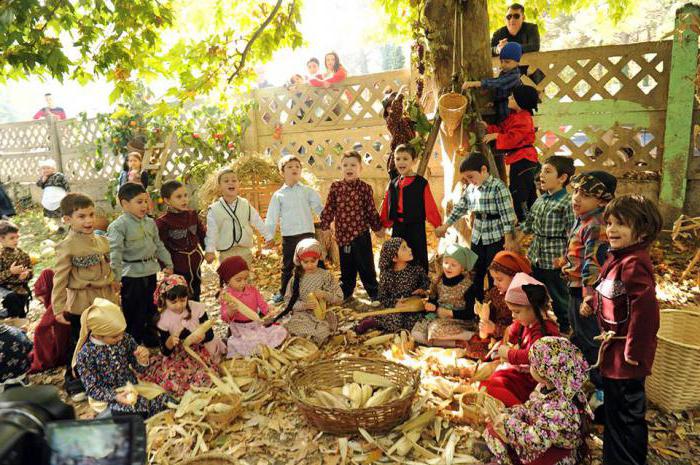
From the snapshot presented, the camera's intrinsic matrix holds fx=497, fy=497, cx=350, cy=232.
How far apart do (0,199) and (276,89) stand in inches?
221

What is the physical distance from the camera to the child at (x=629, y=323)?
2.64 metres

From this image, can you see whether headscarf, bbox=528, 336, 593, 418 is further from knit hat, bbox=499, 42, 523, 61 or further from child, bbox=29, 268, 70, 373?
child, bbox=29, 268, 70, 373

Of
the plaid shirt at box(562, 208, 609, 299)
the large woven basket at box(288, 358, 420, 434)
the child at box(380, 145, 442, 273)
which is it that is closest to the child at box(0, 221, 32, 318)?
the large woven basket at box(288, 358, 420, 434)

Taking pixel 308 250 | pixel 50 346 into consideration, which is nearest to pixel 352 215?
pixel 308 250

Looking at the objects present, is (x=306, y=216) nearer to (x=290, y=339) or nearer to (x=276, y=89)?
(x=290, y=339)

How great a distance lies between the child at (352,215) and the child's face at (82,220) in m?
2.60

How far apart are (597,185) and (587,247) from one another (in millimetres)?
462

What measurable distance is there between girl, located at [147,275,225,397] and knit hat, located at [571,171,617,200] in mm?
3274

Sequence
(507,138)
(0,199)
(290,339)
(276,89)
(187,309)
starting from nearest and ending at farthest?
1. (187,309)
2. (290,339)
3. (507,138)
4. (0,199)
5. (276,89)

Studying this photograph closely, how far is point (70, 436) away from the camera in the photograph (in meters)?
Result: 0.94

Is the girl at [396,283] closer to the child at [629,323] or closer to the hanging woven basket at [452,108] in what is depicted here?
the hanging woven basket at [452,108]

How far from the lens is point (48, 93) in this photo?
15.4 meters

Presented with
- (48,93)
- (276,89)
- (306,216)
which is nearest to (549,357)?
(306,216)

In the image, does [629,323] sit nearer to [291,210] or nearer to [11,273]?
[291,210]
